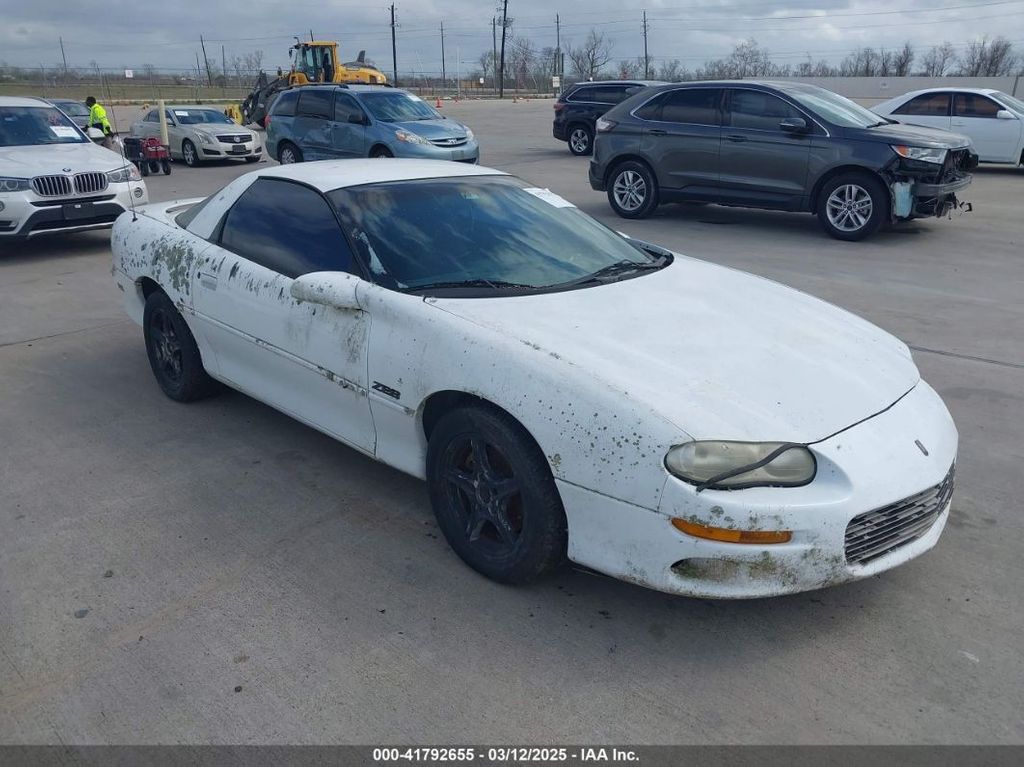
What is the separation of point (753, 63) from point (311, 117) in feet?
212

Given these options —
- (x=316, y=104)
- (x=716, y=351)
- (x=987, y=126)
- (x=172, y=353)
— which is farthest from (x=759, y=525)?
(x=987, y=126)

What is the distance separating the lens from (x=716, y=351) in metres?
3.22

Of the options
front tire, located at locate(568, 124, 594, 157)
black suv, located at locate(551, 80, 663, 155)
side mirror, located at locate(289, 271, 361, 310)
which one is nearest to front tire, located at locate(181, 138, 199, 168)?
black suv, located at locate(551, 80, 663, 155)

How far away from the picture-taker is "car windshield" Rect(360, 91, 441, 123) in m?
15.3

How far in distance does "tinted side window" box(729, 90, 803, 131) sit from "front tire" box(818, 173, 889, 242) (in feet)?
3.16

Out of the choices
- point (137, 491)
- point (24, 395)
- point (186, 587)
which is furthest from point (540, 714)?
point (24, 395)

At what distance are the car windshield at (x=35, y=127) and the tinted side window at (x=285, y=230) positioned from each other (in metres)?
6.91

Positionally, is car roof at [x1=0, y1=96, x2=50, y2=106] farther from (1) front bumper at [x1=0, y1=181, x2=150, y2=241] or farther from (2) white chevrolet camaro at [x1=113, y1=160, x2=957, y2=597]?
(2) white chevrolet camaro at [x1=113, y1=160, x2=957, y2=597]

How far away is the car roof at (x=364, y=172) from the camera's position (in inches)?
167

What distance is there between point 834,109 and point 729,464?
875cm

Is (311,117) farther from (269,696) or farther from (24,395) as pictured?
(269,696)

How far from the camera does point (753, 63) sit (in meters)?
72.3

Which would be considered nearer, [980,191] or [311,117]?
[980,191]

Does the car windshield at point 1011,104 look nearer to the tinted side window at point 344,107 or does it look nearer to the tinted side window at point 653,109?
the tinted side window at point 653,109
